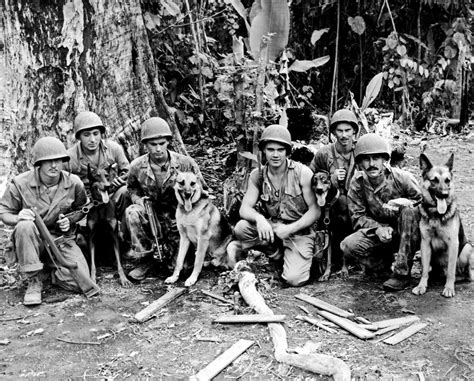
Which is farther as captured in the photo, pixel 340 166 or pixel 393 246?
pixel 340 166

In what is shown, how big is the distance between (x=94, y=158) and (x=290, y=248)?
2533 mm

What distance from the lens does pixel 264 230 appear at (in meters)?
5.85

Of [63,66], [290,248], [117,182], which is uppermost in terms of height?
[63,66]

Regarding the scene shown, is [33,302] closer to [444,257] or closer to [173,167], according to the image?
[173,167]

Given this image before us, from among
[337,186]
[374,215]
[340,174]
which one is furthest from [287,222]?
[374,215]

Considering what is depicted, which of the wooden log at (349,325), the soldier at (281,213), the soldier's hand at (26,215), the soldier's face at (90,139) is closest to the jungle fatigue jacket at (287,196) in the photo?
the soldier at (281,213)

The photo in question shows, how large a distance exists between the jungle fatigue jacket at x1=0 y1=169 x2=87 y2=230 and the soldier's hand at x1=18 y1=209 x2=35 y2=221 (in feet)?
0.46

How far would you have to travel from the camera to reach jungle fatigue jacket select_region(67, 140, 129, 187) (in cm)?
634

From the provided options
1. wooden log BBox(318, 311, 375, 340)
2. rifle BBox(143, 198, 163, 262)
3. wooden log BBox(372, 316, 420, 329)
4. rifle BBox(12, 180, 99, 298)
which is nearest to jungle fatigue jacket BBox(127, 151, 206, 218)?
rifle BBox(143, 198, 163, 262)

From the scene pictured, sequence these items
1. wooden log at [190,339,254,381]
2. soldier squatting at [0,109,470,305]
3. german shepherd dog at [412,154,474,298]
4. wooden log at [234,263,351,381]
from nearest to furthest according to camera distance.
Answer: wooden log at [234,263,351,381] → wooden log at [190,339,254,381] → german shepherd dog at [412,154,474,298] → soldier squatting at [0,109,470,305]

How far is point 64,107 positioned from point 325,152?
3.53m

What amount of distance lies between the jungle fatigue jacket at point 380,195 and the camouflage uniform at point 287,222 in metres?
0.60

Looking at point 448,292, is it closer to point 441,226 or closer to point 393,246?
point 441,226

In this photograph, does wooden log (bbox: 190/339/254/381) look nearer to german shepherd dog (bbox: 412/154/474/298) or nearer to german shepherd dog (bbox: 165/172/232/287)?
german shepherd dog (bbox: 165/172/232/287)
